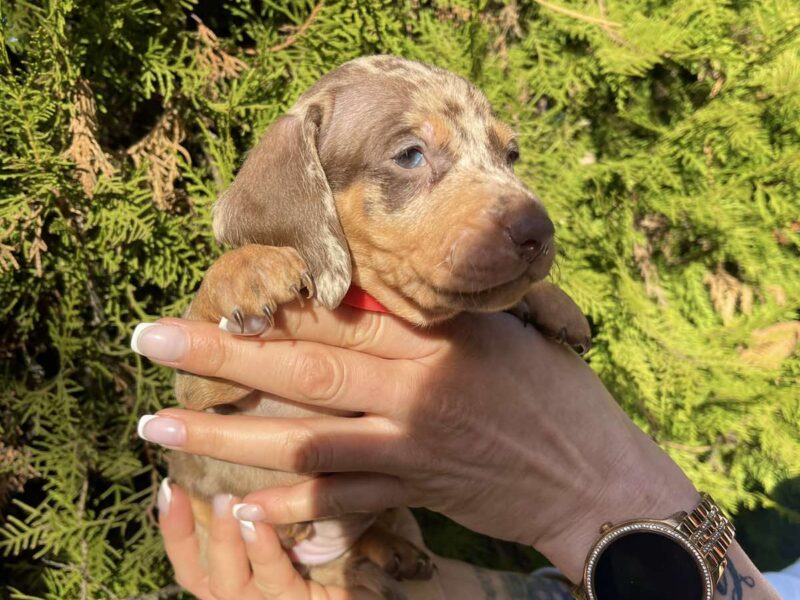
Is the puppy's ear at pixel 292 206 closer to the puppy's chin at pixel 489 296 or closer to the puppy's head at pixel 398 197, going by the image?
the puppy's head at pixel 398 197

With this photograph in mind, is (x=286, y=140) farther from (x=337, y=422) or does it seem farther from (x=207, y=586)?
(x=207, y=586)

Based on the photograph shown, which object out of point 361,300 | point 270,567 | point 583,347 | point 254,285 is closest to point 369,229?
point 361,300

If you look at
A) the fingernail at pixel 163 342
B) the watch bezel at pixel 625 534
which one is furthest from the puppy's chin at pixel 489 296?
the watch bezel at pixel 625 534

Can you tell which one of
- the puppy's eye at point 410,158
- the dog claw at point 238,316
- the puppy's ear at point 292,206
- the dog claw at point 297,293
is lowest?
the dog claw at point 238,316

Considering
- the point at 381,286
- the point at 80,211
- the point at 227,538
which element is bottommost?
the point at 227,538

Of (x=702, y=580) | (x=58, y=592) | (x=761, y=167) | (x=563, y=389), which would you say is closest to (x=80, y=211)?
(x=58, y=592)

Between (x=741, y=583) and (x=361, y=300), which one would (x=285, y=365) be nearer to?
(x=361, y=300)
